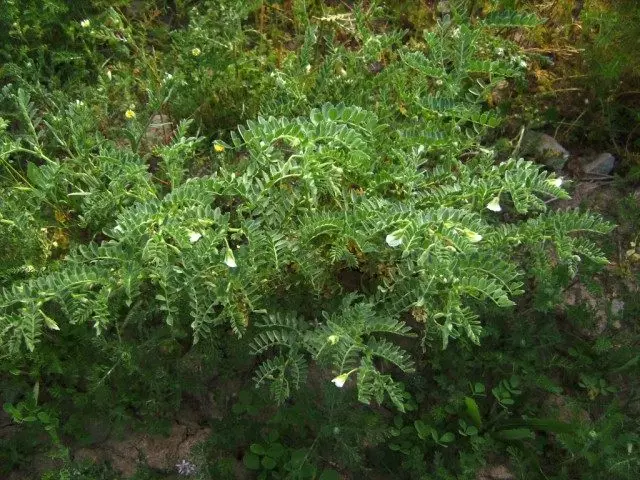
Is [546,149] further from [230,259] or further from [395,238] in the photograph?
[230,259]

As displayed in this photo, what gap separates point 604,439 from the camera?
8.82ft

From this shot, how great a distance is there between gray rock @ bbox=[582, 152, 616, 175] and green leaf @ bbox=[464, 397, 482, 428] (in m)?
1.43

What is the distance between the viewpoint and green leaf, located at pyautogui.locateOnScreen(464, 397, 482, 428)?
2.81m

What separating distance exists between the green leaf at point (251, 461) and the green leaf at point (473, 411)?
910mm

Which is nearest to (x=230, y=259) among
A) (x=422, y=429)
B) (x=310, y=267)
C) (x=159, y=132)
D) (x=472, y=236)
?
(x=310, y=267)

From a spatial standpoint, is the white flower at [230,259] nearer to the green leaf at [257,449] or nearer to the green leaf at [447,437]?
the green leaf at [257,449]

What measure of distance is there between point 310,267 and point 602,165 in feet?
5.91

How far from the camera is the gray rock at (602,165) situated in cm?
349

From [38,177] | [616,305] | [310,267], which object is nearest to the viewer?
[310,267]

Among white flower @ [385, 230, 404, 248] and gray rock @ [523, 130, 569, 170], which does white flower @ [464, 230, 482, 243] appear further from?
gray rock @ [523, 130, 569, 170]

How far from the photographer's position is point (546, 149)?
3.44 m

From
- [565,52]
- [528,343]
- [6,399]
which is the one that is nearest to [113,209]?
[6,399]

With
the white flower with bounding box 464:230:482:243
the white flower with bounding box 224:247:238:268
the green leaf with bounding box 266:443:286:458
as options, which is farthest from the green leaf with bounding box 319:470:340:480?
the white flower with bounding box 464:230:482:243

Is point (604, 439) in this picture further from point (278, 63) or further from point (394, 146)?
point (278, 63)
